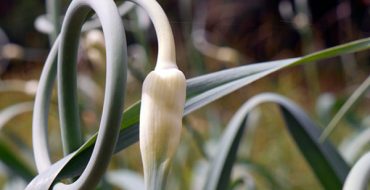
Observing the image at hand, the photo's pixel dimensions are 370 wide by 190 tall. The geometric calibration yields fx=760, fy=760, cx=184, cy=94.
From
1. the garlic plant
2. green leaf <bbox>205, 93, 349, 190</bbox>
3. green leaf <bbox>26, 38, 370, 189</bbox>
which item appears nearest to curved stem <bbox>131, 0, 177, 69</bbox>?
the garlic plant

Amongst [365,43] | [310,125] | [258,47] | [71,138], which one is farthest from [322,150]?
[258,47]

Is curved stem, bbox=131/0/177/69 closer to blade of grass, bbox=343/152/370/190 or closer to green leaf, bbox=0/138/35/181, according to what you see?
blade of grass, bbox=343/152/370/190

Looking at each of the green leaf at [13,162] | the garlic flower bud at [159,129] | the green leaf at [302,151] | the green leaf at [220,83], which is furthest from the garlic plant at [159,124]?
the green leaf at [13,162]

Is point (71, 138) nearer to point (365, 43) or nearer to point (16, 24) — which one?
point (365, 43)

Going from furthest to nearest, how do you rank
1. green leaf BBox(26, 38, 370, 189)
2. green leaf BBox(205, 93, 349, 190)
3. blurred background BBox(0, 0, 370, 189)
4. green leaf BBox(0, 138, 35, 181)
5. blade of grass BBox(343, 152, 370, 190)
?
1. blurred background BBox(0, 0, 370, 189)
2. green leaf BBox(0, 138, 35, 181)
3. green leaf BBox(205, 93, 349, 190)
4. green leaf BBox(26, 38, 370, 189)
5. blade of grass BBox(343, 152, 370, 190)

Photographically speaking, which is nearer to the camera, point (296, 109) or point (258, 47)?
point (296, 109)

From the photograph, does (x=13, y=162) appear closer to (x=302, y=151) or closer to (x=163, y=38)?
(x=302, y=151)

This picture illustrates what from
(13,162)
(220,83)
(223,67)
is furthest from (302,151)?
(223,67)
